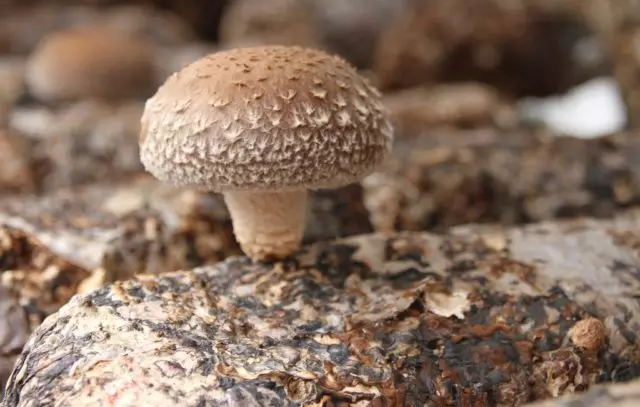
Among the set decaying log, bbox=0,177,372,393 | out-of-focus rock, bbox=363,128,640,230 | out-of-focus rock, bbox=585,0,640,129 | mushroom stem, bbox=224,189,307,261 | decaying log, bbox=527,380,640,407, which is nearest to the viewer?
decaying log, bbox=527,380,640,407

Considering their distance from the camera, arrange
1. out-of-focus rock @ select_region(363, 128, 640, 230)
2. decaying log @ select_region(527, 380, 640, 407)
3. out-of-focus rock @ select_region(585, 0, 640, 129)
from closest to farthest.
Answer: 1. decaying log @ select_region(527, 380, 640, 407)
2. out-of-focus rock @ select_region(363, 128, 640, 230)
3. out-of-focus rock @ select_region(585, 0, 640, 129)

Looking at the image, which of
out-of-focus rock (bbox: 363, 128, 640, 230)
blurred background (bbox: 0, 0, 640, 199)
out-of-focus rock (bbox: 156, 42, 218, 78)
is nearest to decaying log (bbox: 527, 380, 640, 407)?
blurred background (bbox: 0, 0, 640, 199)

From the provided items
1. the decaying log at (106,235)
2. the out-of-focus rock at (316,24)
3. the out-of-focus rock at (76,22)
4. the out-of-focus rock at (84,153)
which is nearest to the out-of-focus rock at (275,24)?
the out-of-focus rock at (316,24)

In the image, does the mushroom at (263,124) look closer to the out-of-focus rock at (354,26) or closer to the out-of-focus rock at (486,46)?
the out-of-focus rock at (486,46)

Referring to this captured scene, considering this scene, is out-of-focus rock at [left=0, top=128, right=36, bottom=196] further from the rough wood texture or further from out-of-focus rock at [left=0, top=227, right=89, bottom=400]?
the rough wood texture

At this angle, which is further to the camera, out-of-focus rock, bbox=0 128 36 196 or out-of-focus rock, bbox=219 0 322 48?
out-of-focus rock, bbox=219 0 322 48

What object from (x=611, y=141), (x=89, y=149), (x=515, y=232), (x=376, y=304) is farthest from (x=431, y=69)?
(x=376, y=304)
